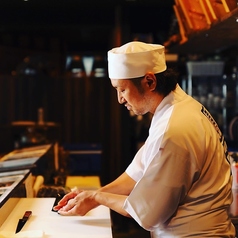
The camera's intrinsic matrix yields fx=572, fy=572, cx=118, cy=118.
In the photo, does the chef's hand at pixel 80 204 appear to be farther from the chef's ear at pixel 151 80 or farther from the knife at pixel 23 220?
the chef's ear at pixel 151 80

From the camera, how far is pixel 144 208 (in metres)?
2.01

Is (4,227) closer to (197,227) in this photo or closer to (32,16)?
(197,227)

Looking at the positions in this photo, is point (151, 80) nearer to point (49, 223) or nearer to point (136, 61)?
point (136, 61)

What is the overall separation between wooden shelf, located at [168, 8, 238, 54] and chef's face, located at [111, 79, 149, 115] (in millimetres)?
737

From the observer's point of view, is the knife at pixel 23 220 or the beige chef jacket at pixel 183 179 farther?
the knife at pixel 23 220

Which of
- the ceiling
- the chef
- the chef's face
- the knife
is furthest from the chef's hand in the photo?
the ceiling

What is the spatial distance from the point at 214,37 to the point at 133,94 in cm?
179

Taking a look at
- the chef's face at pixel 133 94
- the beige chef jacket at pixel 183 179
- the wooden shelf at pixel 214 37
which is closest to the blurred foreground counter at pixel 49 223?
the beige chef jacket at pixel 183 179

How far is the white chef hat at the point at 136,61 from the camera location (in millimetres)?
2154

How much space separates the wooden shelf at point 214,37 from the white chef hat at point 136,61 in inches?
24.0

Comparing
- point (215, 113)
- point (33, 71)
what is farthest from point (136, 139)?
point (33, 71)

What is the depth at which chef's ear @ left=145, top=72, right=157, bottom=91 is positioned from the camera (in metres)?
2.15

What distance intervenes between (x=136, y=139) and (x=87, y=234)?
382cm

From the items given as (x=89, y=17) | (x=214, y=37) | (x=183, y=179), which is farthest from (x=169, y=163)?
(x=89, y=17)
